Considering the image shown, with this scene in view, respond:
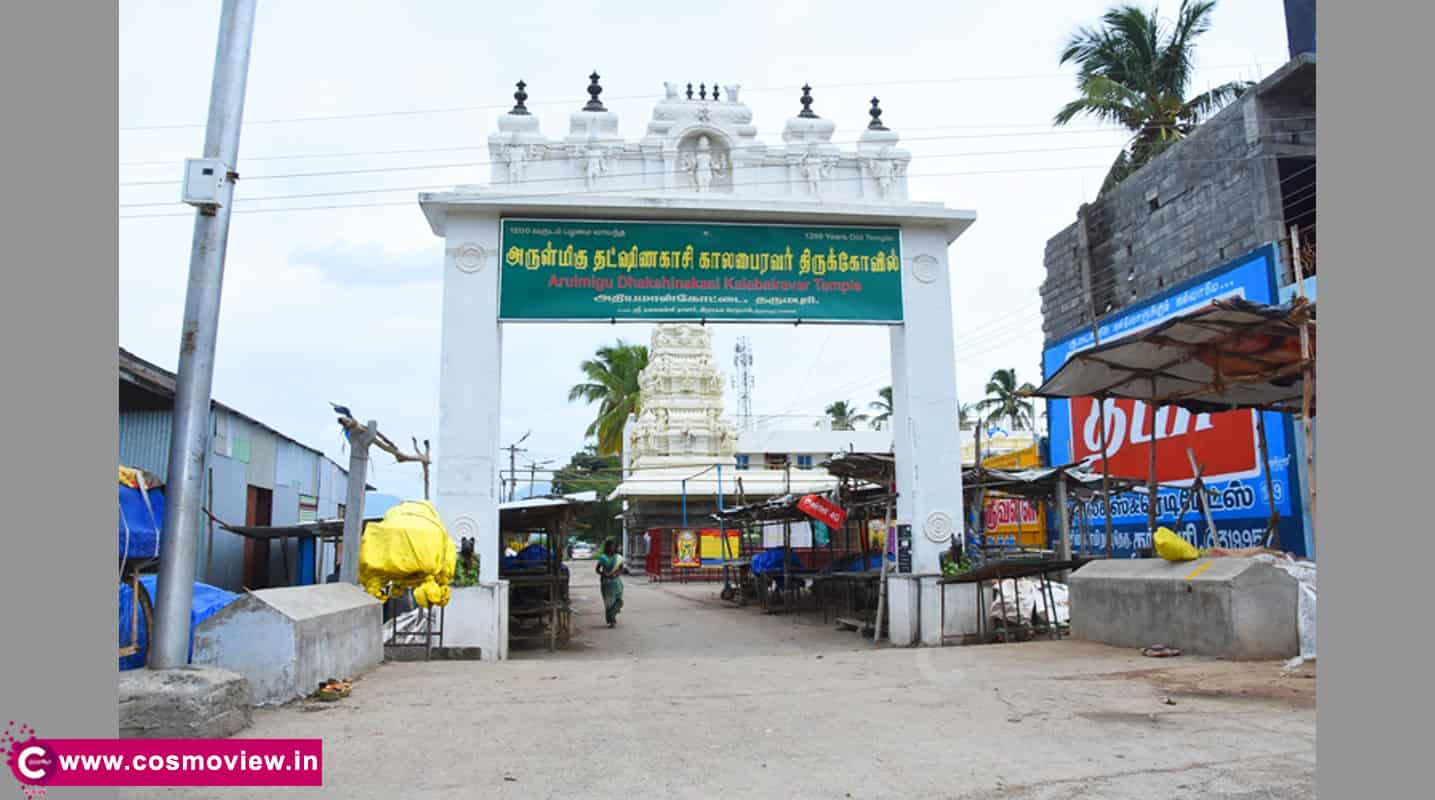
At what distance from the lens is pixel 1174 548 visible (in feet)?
29.7

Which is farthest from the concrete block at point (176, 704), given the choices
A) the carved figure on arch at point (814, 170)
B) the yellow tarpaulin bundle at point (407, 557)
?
the carved figure on arch at point (814, 170)

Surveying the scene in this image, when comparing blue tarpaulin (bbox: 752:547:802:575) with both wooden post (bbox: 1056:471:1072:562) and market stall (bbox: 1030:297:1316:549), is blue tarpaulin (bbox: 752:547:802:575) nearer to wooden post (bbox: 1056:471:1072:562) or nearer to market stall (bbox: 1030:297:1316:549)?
wooden post (bbox: 1056:471:1072:562)

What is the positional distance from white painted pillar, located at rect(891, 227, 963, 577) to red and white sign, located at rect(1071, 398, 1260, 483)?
4105 mm

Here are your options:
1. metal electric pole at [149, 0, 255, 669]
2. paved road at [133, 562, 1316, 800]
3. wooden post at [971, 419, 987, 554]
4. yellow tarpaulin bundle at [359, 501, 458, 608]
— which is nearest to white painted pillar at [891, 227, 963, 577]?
wooden post at [971, 419, 987, 554]

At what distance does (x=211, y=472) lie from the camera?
472 inches

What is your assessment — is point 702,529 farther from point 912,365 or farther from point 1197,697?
point 1197,697

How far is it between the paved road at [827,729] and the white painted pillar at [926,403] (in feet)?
8.60

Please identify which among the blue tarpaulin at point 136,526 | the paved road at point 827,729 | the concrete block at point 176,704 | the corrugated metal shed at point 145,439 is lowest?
the paved road at point 827,729

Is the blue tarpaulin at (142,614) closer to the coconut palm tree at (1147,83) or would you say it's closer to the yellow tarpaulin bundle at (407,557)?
the yellow tarpaulin bundle at (407,557)

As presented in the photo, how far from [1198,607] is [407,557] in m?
7.24

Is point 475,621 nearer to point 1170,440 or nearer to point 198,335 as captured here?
point 198,335

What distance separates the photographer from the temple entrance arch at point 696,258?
11.4m

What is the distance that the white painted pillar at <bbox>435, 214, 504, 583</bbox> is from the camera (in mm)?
11039

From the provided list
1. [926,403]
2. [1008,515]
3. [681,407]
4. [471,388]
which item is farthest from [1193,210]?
[681,407]
